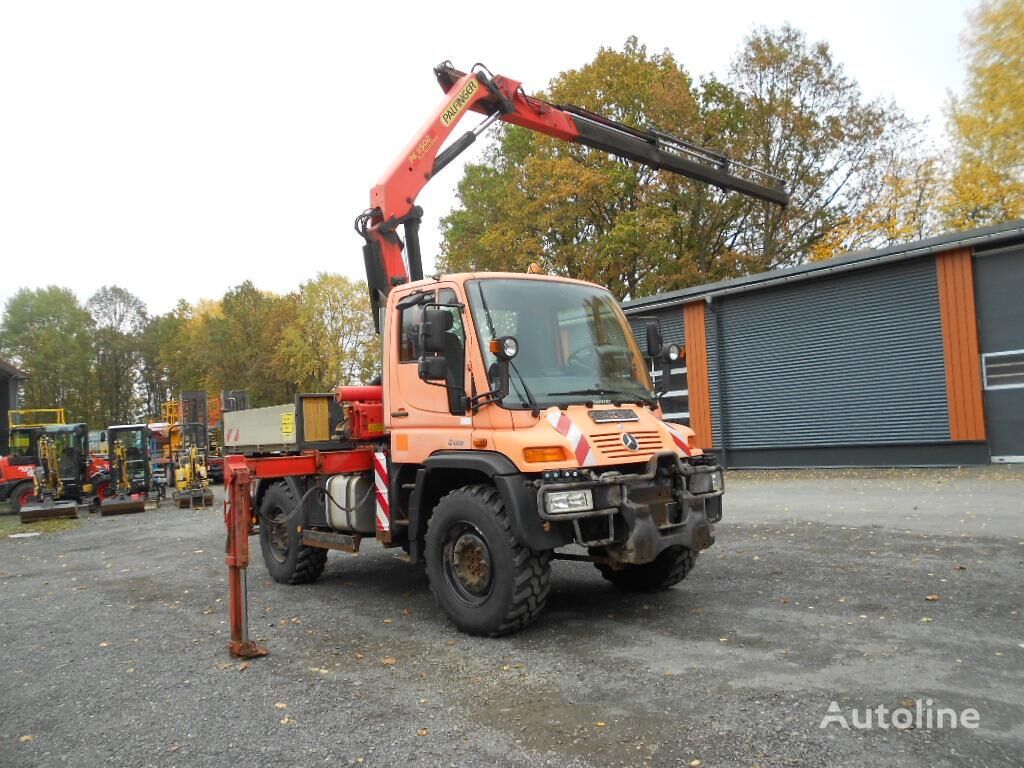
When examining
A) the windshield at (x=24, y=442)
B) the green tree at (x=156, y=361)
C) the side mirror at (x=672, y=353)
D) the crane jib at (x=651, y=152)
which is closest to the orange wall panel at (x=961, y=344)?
the crane jib at (x=651, y=152)

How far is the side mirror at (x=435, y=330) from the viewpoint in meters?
5.55

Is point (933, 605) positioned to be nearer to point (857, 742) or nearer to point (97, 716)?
point (857, 742)

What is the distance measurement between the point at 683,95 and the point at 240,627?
27034mm

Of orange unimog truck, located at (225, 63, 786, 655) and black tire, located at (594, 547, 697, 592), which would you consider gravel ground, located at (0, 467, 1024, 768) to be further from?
orange unimog truck, located at (225, 63, 786, 655)

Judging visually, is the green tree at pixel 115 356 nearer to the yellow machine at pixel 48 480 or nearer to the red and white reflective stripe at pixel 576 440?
the yellow machine at pixel 48 480

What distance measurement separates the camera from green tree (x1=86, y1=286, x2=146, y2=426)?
60.5 m

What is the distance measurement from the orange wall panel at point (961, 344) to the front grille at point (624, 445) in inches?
482

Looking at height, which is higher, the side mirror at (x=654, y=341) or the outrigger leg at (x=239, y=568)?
the side mirror at (x=654, y=341)

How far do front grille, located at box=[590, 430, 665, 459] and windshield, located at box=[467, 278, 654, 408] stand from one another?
0.44 m

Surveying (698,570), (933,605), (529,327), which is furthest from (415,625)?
(933,605)

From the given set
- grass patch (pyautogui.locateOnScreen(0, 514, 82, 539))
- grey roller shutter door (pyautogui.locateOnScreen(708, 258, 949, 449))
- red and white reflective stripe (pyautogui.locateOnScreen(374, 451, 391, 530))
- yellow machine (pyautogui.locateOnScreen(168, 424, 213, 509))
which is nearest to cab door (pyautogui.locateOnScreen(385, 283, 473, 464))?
red and white reflective stripe (pyautogui.locateOnScreen(374, 451, 391, 530))

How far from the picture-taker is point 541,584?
5508 millimetres

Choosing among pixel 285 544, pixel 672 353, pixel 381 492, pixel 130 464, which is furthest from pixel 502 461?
pixel 130 464

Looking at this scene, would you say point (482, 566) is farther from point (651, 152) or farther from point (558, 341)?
point (651, 152)
